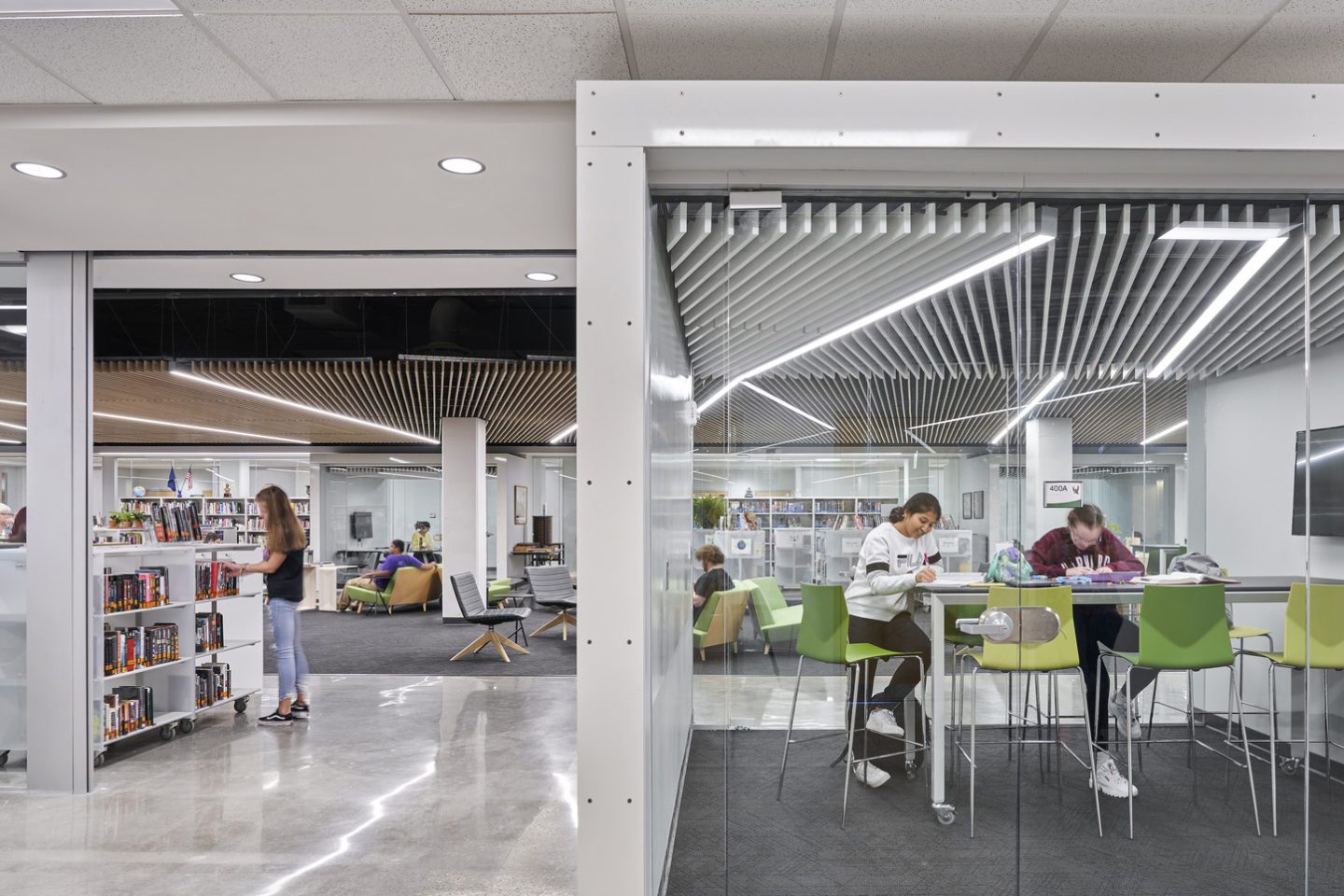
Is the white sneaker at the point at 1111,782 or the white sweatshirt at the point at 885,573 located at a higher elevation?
the white sweatshirt at the point at 885,573

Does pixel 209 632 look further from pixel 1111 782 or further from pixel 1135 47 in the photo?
pixel 1135 47

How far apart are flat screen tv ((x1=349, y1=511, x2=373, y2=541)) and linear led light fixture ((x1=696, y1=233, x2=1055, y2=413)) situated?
63.8ft

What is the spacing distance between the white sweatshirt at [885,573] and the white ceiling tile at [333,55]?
2225 mm

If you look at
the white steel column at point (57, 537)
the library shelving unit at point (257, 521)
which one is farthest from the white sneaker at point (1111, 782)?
the library shelving unit at point (257, 521)

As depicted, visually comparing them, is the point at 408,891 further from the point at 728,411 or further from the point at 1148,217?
the point at 1148,217

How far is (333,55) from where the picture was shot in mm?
2824

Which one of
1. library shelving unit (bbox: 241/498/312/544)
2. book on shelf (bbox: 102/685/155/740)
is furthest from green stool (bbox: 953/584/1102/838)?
library shelving unit (bbox: 241/498/312/544)

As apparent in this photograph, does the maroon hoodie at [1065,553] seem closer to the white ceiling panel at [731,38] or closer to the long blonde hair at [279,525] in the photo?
the white ceiling panel at [731,38]

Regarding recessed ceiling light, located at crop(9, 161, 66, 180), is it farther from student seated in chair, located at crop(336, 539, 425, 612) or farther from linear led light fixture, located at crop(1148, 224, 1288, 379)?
student seated in chair, located at crop(336, 539, 425, 612)

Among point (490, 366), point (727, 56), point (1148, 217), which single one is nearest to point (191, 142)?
point (727, 56)

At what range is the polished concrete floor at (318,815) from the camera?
12.1ft

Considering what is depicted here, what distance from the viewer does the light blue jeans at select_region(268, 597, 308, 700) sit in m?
6.41

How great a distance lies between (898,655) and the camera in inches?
117

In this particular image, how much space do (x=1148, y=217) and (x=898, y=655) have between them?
5.86 ft
